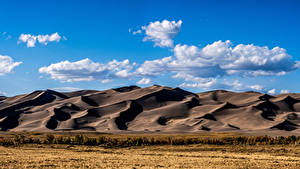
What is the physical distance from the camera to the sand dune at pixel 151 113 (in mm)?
90188

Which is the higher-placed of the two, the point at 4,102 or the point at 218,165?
the point at 4,102

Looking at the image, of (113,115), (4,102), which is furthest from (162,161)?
(4,102)

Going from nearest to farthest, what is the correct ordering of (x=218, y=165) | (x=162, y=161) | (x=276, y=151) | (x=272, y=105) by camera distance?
(x=218, y=165), (x=162, y=161), (x=276, y=151), (x=272, y=105)

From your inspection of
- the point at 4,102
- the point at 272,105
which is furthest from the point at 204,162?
the point at 4,102

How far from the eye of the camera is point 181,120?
97562 millimetres

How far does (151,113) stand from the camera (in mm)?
105312

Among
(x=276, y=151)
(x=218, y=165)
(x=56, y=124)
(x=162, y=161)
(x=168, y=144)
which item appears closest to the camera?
(x=218, y=165)

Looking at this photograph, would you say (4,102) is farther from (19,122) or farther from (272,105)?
(272,105)

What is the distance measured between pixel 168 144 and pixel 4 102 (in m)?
102

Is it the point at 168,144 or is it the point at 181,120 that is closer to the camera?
the point at 168,144

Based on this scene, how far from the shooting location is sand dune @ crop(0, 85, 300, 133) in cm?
9019

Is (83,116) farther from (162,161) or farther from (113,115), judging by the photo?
(162,161)

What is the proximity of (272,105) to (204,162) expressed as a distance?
96.0 meters

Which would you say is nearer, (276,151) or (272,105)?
(276,151)
